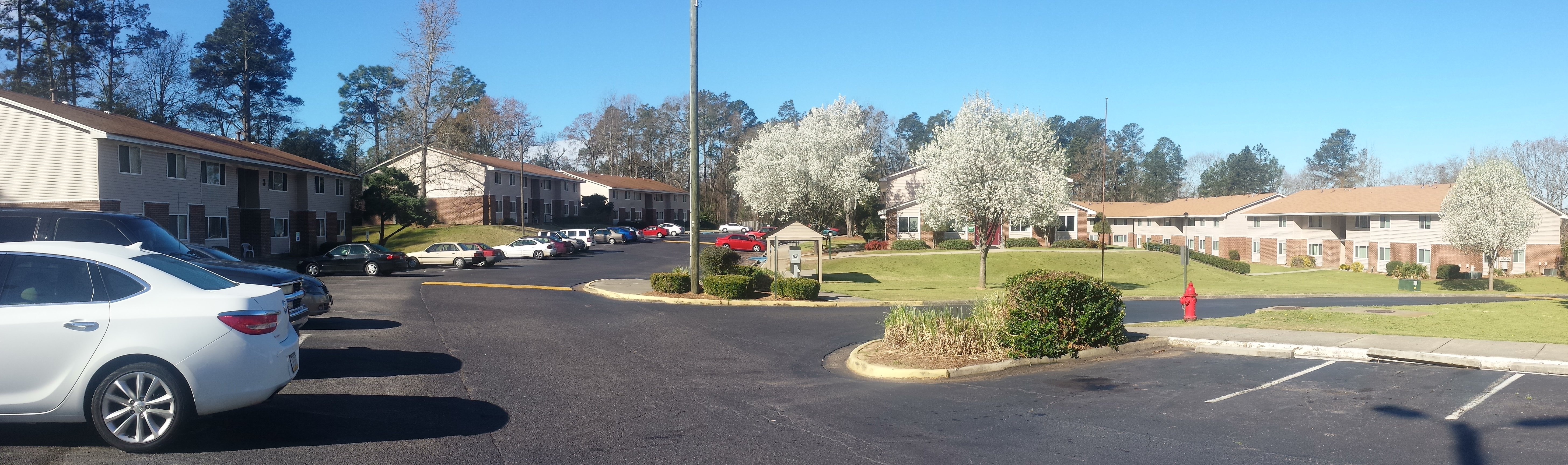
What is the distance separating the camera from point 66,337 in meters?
5.61

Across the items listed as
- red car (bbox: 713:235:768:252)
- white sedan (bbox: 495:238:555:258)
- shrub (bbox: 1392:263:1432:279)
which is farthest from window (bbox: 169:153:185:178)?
shrub (bbox: 1392:263:1432:279)

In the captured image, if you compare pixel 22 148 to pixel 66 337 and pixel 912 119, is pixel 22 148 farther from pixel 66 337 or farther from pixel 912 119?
pixel 912 119

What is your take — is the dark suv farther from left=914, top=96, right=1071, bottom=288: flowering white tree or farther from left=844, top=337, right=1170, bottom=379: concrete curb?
left=914, top=96, right=1071, bottom=288: flowering white tree

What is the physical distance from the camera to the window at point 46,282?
5.72m

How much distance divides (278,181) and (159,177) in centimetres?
860

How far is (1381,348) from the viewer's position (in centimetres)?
1125

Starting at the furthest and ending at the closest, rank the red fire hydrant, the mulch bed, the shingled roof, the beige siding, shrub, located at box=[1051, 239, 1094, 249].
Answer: shrub, located at box=[1051, 239, 1094, 249] < the shingled roof < the beige siding < the red fire hydrant < the mulch bed

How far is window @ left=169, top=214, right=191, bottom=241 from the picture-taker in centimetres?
3244

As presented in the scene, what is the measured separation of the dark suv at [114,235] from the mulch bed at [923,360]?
26.6ft

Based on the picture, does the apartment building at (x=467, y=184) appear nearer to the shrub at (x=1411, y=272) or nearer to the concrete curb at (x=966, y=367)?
the concrete curb at (x=966, y=367)

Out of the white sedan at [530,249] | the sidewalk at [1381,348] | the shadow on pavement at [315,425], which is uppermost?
the white sedan at [530,249]

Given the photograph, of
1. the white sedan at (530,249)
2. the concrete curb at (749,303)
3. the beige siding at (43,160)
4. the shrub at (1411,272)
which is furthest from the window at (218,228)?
the shrub at (1411,272)

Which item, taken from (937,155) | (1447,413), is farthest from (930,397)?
(937,155)

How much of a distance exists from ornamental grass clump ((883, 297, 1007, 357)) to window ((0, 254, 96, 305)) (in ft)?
29.0
